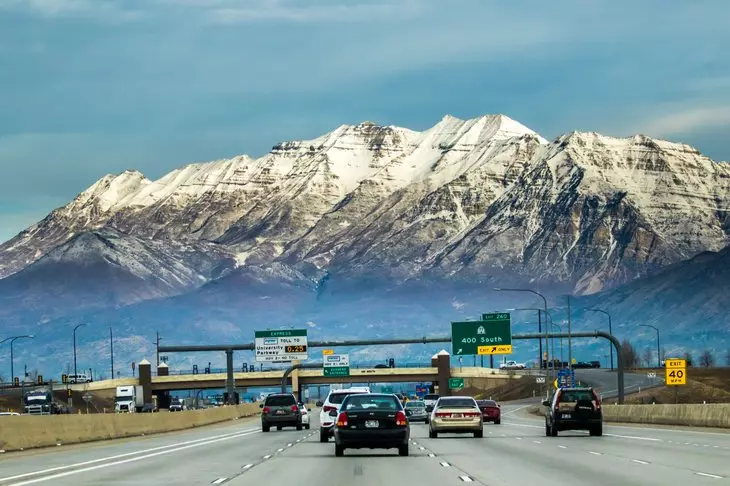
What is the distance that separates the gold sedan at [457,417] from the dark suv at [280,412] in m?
18.6

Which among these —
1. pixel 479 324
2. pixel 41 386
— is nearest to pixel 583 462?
pixel 479 324

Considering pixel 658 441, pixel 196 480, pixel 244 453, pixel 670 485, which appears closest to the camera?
pixel 670 485

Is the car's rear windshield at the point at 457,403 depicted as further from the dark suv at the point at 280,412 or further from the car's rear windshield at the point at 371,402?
the dark suv at the point at 280,412

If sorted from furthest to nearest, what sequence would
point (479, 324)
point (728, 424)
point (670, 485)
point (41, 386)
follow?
1. point (41, 386)
2. point (479, 324)
3. point (728, 424)
4. point (670, 485)

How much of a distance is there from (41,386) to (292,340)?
5824 centimetres

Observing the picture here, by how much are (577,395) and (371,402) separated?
16500 millimetres

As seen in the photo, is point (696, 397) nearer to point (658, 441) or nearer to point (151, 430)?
point (151, 430)

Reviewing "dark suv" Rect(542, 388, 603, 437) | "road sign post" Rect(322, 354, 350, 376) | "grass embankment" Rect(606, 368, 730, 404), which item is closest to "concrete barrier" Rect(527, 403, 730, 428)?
"dark suv" Rect(542, 388, 603, 437)

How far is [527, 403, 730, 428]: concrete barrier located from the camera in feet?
212

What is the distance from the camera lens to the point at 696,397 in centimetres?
13962

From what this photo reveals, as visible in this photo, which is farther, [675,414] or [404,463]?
[675,414]

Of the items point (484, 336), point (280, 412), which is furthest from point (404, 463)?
point (484, 336)

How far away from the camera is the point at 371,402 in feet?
141

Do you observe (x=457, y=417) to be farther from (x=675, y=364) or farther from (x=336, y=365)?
(x=336, y=365)
